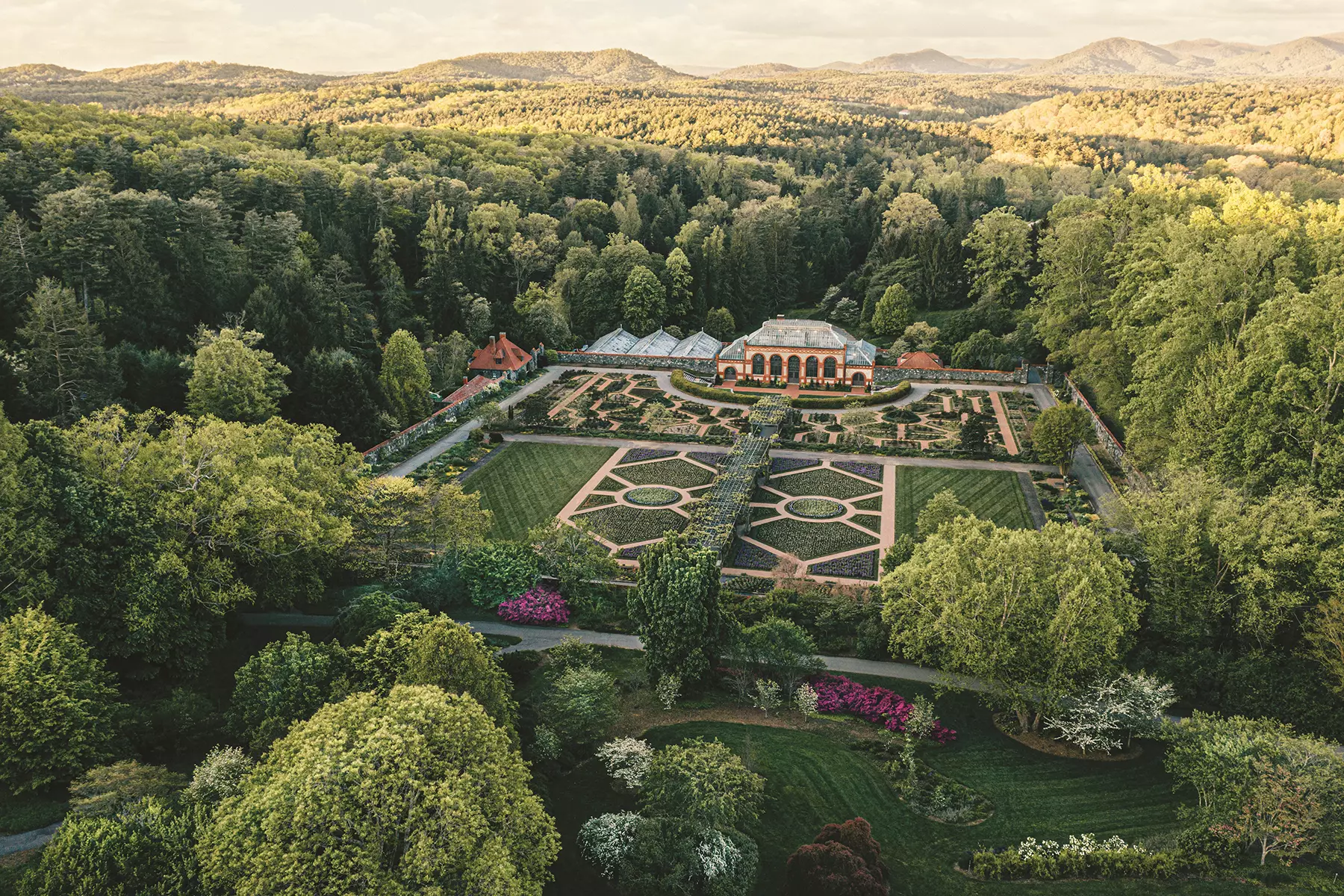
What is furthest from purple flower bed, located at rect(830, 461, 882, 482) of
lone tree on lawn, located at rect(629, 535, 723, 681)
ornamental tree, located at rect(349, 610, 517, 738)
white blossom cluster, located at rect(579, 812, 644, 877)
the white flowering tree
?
white blossom cluster, located at rect(579, 812, 644, 877)

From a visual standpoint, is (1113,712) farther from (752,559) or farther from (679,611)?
(752,559)

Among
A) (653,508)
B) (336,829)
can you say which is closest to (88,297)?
(653,508)

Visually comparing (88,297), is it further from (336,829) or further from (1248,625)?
(1248,625)

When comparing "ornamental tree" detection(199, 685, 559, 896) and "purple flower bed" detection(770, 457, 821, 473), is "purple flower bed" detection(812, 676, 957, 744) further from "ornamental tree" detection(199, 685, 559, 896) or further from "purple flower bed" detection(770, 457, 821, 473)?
"purple flower bed" detection(770, 457, 821, 473)

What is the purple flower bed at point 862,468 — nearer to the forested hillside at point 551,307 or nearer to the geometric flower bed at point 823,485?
the geometric flower bed at point 823,485

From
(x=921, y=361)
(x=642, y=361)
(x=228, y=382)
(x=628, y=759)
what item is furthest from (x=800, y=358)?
(x=628, y=759)

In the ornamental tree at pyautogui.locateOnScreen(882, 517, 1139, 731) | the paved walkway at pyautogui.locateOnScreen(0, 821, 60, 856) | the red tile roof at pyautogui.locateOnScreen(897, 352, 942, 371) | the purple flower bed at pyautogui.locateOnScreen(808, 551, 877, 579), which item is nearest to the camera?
the paved walkway at pyautogui.locateOnScreen(0, 821, 60, 856)

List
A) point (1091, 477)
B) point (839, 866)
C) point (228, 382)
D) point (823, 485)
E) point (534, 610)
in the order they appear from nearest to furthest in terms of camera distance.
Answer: point (839, 866)
point (534, 610)
point (228, 382)
point (823, 485)
point (1091, 477)
